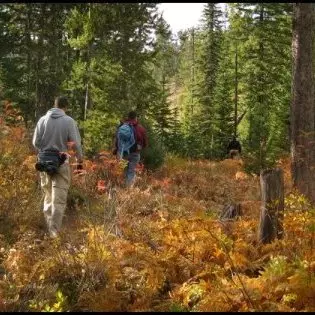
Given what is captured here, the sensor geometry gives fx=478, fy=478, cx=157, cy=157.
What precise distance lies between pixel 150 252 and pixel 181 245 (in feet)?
1.44

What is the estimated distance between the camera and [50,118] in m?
7.31

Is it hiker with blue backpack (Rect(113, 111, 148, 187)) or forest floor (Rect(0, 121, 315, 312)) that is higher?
hiker with blue backpack (Rect(113, 111, 148, 187))

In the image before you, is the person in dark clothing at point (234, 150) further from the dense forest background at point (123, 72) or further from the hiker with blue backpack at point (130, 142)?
the hiker with blue backpack at point (130, 142)

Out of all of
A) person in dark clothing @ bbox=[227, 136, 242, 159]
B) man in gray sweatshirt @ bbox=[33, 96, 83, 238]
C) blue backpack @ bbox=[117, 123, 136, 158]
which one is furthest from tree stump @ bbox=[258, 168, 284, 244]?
person in dark clothing @ bbox=[227, 136, 242, 159]

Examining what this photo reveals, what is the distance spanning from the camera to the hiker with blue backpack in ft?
38.0

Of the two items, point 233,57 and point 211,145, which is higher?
point 233,57

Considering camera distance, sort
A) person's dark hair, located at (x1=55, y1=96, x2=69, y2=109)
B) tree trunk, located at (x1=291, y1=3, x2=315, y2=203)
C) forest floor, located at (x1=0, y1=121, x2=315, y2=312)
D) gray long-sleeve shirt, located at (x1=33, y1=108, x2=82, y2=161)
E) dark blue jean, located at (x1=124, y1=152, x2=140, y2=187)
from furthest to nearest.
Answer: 1. dark blue jean, located at (x1=124, y1=152, x2=140, y2=187)
2. tree trunk, located at (x1=291, y1=3, x2=315, y2=203)
3. person's dark hair, located at (x1=55, y1=96, x2=69, y2=109)
4. gray long-sleeve shirt, located at (x1=33, y1=108, x2=82, y2=161)
5. forest floor, located at (x1=0, y1=121, x2=315, y2=312)

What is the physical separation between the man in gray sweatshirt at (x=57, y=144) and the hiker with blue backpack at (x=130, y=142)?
159 inches

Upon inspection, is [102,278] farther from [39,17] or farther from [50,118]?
[39,17]

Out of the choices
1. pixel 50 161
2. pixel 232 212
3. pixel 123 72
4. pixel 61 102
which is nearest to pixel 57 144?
pixel 50 161

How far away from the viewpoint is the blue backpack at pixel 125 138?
11562mm

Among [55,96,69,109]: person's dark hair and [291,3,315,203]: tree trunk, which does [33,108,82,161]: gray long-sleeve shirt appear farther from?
[291,3,315,203]: tree trunk

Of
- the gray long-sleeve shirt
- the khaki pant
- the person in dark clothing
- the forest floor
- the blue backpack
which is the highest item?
the gray long-sleeve shirt

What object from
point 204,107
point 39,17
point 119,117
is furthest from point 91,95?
point 204,107
